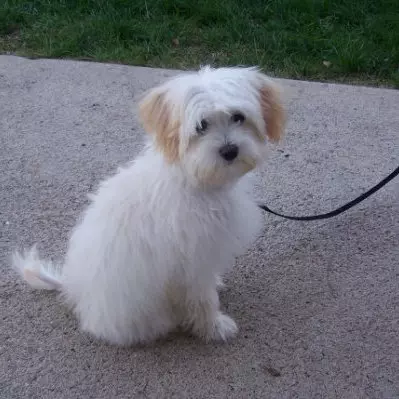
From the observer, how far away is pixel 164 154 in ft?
8.13

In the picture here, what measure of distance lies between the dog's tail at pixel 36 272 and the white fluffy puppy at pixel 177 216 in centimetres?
18

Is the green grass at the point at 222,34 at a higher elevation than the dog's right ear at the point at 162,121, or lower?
lower

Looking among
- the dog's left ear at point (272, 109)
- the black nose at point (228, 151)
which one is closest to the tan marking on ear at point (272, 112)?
the dog's left ear at point (272, 109)

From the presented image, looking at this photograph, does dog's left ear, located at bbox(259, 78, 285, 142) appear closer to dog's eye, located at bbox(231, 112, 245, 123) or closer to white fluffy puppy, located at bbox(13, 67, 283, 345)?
white fluffy puppy, located at bbox(13, 67, 283, 345)

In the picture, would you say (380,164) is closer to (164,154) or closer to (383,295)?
(383,295)

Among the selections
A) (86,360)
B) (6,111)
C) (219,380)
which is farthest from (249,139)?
(6,111)

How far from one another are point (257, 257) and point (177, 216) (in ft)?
3.37

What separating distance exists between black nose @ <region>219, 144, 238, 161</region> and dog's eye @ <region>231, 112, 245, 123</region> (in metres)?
0.11

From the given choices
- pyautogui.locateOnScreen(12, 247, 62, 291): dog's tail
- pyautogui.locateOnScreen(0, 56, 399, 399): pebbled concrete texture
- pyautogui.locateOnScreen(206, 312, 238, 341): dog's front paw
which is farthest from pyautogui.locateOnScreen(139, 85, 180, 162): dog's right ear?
pyautogui.locateOnScreen(12, 247, 62, 291): dog's tail

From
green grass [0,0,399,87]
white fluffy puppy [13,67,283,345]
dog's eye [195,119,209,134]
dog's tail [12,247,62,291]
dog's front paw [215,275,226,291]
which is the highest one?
dog's eye [195,119,209,134]

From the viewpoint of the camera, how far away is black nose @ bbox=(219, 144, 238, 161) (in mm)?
2361

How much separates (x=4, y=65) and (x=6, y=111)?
840 mm

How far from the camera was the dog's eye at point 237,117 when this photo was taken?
2388mm

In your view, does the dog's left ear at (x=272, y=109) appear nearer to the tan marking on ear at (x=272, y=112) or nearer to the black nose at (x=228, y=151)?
the tan marking on ear at (x=272, y=112)
